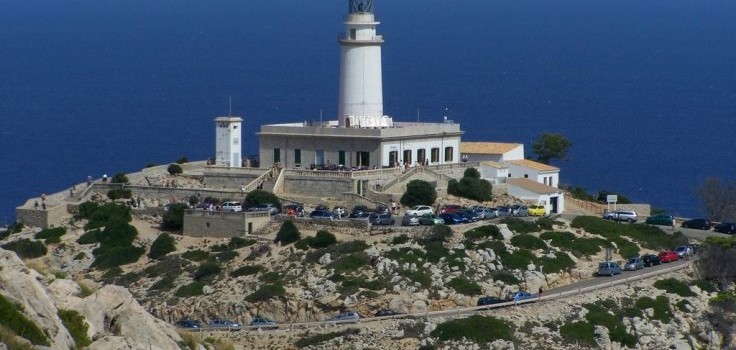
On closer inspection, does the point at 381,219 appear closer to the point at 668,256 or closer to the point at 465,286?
the point at 465,286

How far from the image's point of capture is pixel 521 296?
170 feet

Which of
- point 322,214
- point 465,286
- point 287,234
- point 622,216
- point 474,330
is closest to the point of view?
point 474,330

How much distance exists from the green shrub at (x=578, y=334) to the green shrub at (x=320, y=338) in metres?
5.15

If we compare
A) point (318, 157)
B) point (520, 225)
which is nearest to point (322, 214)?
point (520, 225)

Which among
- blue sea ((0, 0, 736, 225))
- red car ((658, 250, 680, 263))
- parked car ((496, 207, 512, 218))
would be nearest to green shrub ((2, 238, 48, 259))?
parked car ((496, 207, 512, 218))

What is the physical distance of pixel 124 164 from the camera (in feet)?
368

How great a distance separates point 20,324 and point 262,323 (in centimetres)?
2355

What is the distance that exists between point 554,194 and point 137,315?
35905mm

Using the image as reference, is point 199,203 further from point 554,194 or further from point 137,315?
point 137,315

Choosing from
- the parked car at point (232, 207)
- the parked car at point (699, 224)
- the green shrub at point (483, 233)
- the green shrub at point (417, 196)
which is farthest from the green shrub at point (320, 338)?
the parked car at point (699, 224)

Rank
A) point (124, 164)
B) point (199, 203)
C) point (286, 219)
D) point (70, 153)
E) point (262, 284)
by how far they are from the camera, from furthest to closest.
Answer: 1. point (70, 153)
2. point (124, 164)
3. point (199, 203)
4. point (286, 219)
5. point (262, 284)

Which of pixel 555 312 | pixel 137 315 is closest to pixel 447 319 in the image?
pixel 555 312

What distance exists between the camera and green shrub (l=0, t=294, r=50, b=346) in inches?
1051

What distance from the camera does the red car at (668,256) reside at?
187 feet
